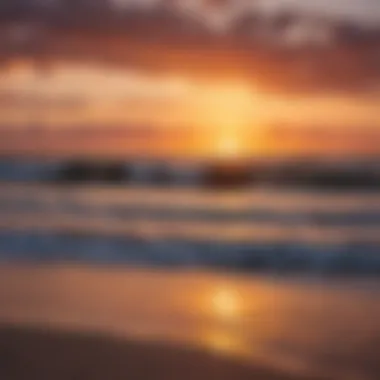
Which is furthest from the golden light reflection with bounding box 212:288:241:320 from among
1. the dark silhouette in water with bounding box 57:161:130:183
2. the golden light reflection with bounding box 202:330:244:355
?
the dark silhouette in water with bounding box 57:161:130:183

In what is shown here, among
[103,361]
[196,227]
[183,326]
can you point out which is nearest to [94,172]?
[196,227]

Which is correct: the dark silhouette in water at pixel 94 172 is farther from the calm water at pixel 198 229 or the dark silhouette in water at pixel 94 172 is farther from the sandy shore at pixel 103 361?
the sandy shore at pixel 103 361

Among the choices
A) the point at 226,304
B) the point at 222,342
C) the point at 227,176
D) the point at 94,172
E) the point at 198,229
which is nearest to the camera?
the point at 222,342

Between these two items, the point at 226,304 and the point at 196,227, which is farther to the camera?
the point at 196,227

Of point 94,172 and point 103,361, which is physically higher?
point 94,172

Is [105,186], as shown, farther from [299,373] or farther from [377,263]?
[299,373]

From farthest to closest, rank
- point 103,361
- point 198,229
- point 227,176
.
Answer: point 227,176, point 198,229, point 103,361

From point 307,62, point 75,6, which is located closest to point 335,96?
point 307,62

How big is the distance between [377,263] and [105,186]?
1636 mm

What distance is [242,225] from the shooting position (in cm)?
240

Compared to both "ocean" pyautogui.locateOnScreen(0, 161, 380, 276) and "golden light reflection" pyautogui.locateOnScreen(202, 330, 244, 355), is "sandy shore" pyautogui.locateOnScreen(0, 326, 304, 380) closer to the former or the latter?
"golden light reflection" pyautogui.locateOnScreen(202, 330, 244, 355)

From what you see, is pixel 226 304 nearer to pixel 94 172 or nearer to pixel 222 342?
pixel 222 342

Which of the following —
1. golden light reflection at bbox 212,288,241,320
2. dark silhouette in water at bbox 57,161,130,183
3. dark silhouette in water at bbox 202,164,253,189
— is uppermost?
dark silhouette in water at bbox 57,161,130,183

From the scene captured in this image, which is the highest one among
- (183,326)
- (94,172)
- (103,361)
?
(94,172)
